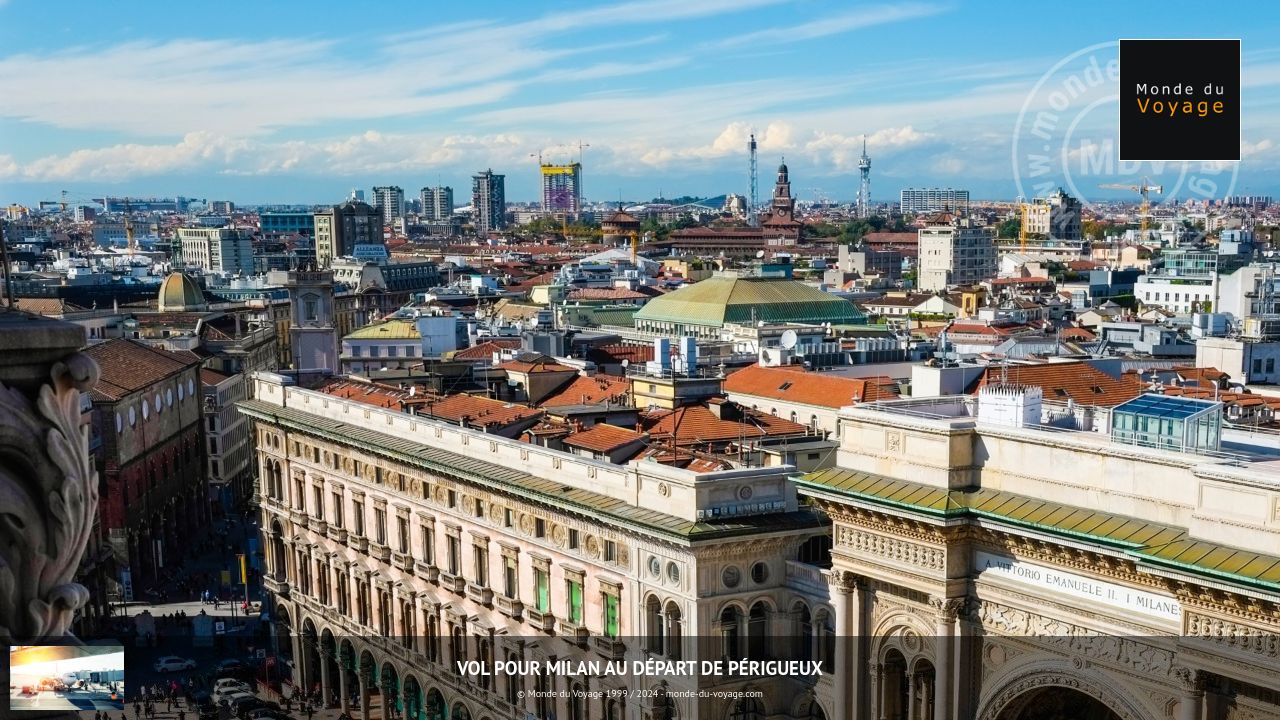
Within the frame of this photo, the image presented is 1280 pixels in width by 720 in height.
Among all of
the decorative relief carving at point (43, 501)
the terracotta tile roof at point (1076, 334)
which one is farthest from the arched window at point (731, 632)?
the terracotta tile roof at point (1076, 334)

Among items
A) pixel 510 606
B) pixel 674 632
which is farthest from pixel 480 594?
pixel 674 632

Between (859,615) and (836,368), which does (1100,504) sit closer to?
(859,615)

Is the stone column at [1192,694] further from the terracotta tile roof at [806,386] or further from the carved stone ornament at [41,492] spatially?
the terracotta tile roof at [806,386]

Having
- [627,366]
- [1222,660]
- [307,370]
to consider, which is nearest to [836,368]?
[627,366]

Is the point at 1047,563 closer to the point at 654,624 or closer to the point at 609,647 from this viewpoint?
the point at 654,624

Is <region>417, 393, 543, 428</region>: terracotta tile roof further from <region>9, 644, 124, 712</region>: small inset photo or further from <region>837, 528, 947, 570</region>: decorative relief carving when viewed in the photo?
<region>9, 644, 124, 712</region>: small inset photo

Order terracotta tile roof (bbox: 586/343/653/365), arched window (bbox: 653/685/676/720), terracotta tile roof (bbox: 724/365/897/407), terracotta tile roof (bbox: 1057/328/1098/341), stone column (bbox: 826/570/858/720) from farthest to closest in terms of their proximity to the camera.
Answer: terracotta tile roof (bbox: 1057/328/1098/341) → terracotta tile roof (bbox: 586/343/653/365) → terracotta tile roof (bbox: 724/365/897/407) → arched window (bbox: 653/685/676/720) → stone column (bbox: 826/570/858/720)

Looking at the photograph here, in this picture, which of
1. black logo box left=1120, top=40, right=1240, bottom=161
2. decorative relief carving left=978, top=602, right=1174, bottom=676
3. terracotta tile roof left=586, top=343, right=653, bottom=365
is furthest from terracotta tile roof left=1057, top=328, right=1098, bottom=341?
decorative relief carving left=978, top=602, right=1174, bottom=676
